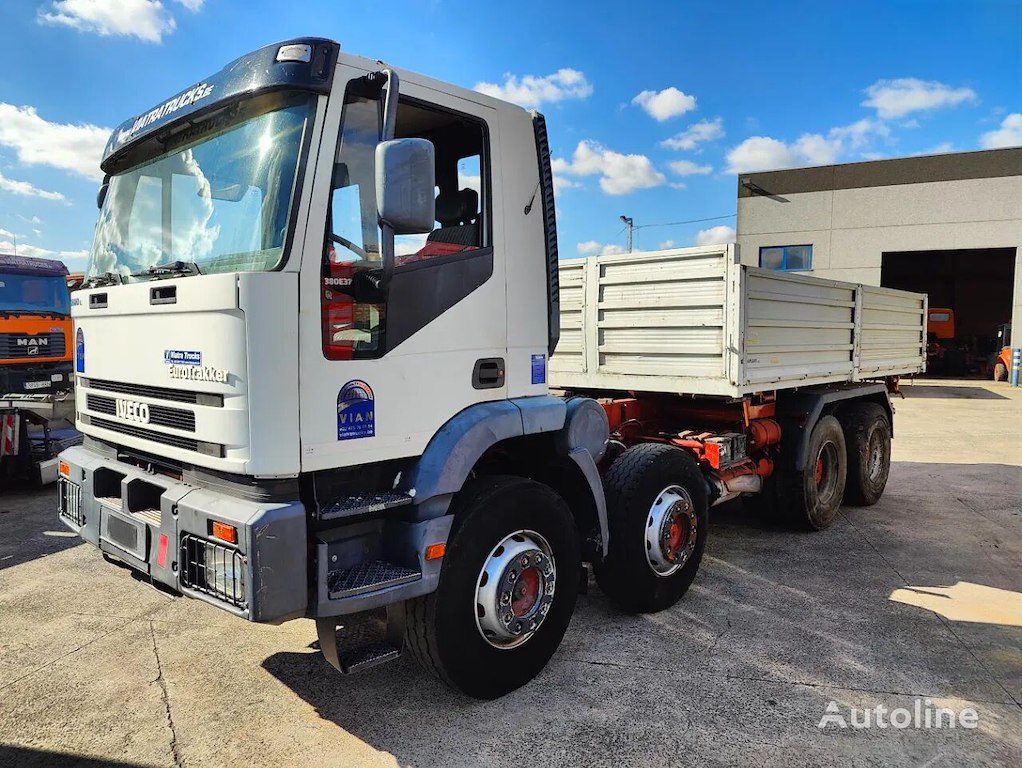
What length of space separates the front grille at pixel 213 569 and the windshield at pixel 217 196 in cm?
109

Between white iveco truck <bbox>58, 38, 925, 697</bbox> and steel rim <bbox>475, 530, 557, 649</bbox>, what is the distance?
0.04 ft

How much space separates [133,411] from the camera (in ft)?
10.9

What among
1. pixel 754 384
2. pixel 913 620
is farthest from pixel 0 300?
pixel 913 620

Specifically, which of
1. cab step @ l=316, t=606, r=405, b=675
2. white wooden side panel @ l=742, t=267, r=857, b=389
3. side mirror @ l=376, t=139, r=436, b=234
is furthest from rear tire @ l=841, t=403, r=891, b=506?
side mirror @ l=376, t=139, r=436, b=234

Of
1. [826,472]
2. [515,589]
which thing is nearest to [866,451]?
[826,472]

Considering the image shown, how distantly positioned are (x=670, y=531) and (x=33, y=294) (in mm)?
8989

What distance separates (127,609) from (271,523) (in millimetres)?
2739

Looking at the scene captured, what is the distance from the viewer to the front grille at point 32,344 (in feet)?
28.8

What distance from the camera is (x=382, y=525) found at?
314 centimetres

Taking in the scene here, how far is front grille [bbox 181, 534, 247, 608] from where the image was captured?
267 cm

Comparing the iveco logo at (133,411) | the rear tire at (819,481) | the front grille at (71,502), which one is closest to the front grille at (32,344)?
the front grille at (71,502)

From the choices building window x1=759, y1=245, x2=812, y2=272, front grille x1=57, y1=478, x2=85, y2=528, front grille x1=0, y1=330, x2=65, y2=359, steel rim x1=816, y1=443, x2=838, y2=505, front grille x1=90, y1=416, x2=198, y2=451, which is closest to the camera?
front grille x1=90, y1=416, x2=198, y2=451

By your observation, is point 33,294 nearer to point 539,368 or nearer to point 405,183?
point 539,368

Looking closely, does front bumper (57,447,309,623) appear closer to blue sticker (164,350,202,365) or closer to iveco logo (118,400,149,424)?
iveco logo (118,400,149,424)
